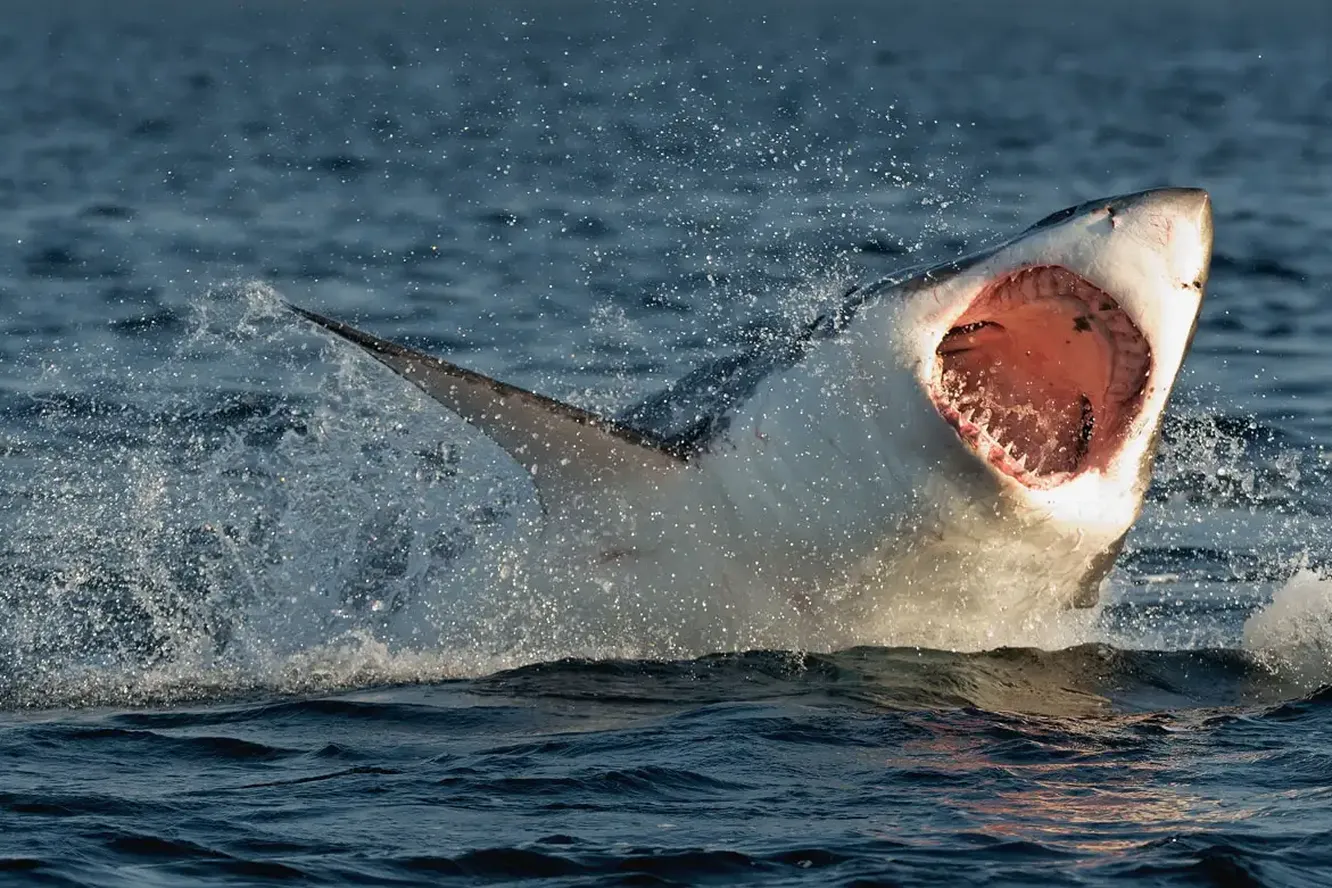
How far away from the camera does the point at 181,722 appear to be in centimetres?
772

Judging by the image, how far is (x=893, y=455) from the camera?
726cm

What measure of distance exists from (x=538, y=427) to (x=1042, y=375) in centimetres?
179

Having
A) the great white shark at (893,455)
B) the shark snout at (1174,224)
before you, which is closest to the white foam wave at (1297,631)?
the great white shark at (893,455)

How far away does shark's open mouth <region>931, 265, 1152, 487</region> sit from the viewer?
6973 millimetres

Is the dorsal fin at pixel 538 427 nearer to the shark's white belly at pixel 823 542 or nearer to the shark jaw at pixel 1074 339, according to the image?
the shark's white belly at pixel 823 542

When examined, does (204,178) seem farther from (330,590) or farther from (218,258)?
(330,590)

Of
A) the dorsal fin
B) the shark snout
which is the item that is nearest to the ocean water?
the dorsal fin

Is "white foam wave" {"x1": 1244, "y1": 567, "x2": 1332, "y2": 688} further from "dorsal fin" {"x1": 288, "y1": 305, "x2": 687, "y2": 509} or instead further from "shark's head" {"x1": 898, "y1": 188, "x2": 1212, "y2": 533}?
"dorsal fin" {"x1": 288, "y1": 305, "x2": 687, "y2": 509}

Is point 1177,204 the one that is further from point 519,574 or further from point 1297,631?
point 519,574

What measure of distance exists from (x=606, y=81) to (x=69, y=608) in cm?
4133

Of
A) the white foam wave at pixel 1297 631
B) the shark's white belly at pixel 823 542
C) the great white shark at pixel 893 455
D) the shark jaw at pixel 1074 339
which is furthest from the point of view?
the white foam wave at pixel 1297 631

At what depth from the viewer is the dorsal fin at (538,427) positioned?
292 inches

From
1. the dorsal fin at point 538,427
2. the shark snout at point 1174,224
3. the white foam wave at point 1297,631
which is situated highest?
the shark snout at point 1174,224

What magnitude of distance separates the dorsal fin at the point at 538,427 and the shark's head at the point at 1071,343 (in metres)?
1.11
